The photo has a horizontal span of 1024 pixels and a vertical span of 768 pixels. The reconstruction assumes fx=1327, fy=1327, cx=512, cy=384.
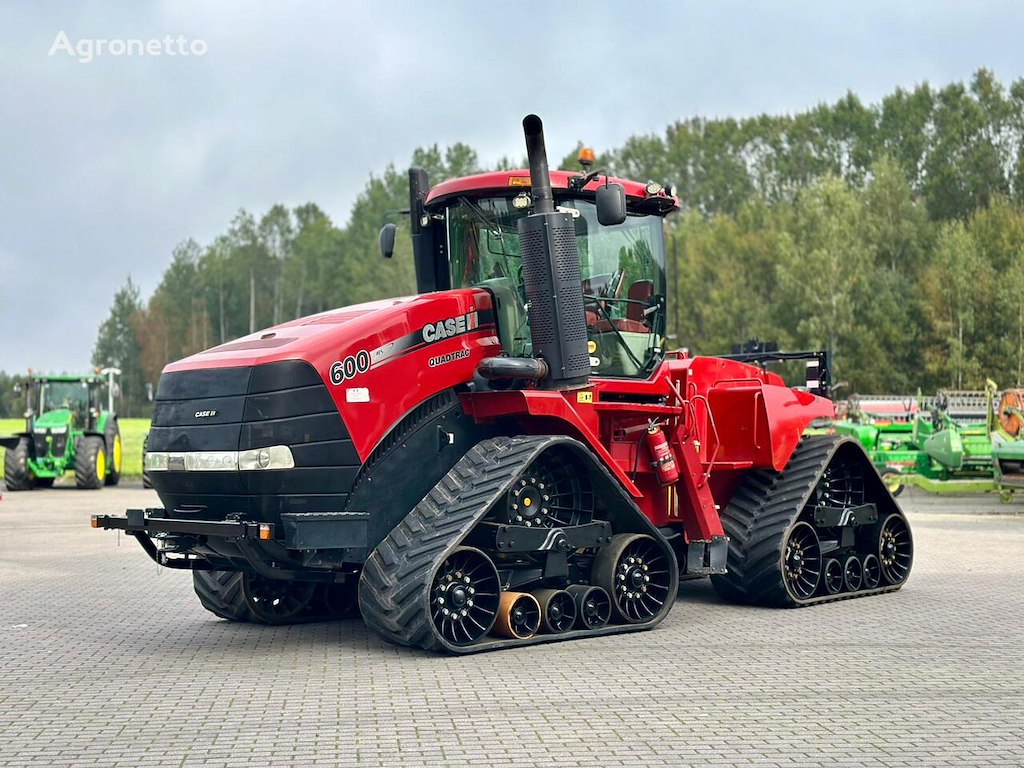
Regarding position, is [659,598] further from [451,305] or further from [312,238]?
[312,238]

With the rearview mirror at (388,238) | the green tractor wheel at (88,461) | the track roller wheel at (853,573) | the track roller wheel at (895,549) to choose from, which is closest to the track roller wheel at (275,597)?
the rearview mirror at (388,238)

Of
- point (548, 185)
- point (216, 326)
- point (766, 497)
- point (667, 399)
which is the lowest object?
point (766, 497)

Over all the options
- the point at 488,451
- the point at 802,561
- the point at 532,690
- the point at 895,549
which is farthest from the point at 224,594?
the point at 895,549

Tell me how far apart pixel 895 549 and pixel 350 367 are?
20.3 feet

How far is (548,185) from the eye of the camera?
30.4 ft

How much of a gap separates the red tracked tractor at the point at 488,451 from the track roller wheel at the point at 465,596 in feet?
0.05

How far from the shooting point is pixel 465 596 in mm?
8594

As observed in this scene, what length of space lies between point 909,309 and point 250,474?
170 feet

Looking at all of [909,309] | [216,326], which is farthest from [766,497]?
[216,326]

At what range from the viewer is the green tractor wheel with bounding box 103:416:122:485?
31438mm

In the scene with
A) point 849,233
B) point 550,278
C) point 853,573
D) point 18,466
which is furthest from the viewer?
point 849,233

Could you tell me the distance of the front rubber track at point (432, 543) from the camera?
27.0 ft

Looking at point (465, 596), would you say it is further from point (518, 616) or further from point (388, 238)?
point (388, 238)

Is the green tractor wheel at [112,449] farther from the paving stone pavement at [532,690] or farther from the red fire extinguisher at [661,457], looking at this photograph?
the red fire extinguisher at [661,457]
